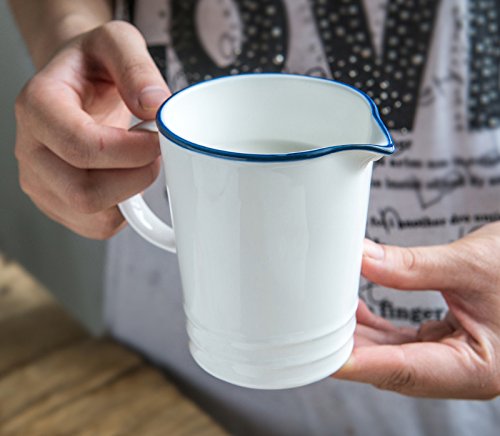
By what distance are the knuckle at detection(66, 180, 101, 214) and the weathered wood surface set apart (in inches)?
9.8

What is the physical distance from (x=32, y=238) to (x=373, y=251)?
827 millimetres

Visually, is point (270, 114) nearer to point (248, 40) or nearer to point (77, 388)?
point (248, 40)

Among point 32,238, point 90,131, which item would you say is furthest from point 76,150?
point 32,238

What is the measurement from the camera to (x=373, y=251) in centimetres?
43

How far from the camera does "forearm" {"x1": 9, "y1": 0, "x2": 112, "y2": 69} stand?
21.9 inches

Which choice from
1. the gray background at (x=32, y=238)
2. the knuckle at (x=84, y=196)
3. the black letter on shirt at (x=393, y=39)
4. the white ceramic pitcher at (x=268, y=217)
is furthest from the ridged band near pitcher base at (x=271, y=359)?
the gray background at (x=32, y=238)

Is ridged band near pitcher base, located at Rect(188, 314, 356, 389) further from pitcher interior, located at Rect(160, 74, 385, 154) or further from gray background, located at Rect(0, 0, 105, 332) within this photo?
gray background, located at Rect(0, 0, 105, 332)

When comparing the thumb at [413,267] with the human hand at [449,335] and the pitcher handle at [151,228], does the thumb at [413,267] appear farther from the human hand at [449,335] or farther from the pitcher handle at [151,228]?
the pitcher handle at [151,228]

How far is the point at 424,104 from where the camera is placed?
577 millimetres

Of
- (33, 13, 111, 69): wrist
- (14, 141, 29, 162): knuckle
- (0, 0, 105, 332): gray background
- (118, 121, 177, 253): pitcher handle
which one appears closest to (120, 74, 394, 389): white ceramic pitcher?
(118, 121, 177, 253): pitcher handle

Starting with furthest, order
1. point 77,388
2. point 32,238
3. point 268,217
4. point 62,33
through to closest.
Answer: point 32,238 < point 77,388 < point 62,33 < point 268,217

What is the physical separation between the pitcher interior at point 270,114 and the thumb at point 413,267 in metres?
0.09

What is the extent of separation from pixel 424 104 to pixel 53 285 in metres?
0.75

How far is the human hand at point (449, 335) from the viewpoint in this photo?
17.2 inches
